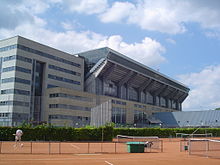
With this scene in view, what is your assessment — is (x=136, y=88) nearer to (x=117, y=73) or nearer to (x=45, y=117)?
(x=117, y=73)

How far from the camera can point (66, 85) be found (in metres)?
86.9

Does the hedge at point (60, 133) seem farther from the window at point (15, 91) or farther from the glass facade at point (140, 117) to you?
the glass facade at point (140, 117)

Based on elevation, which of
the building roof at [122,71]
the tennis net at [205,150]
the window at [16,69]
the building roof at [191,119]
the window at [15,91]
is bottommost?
the tennis net at [205,150]

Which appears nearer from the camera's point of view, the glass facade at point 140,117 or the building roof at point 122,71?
the building roof at point 122,71

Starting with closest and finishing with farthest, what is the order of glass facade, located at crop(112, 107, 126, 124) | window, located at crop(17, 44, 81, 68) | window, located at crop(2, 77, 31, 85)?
window, located at crop(2, 77, 31, 85) → window, located at crop(17, 44, 81, 68) → glass facade, located at crop(112, 107, 126, 124)

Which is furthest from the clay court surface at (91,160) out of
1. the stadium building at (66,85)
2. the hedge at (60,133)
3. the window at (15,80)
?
the window at (15,80)

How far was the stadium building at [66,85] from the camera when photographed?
2901 inches

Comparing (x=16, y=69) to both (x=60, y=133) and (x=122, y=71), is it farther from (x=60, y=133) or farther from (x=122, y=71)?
(x=122, y=71)

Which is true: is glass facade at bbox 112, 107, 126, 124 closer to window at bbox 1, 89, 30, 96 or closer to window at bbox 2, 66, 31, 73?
window at bbox 1, 89, 30, 96

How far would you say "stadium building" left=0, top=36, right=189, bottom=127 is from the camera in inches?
2901

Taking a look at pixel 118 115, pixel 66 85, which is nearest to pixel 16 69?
pixel 66 85

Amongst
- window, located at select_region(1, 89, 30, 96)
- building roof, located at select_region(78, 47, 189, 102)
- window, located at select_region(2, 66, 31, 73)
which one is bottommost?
window, located at select_region(1, 89, 30, 96)

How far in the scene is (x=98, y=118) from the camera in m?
44.4

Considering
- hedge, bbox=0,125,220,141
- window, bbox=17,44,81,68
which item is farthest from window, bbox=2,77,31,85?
hedge, bbox=0,125,220,141
